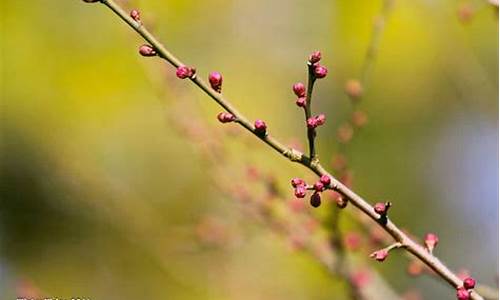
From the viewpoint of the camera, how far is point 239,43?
214 inches

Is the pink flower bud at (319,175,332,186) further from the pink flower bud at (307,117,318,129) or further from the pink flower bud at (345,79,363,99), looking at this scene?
the pink flower bud at (345,79,363,99)

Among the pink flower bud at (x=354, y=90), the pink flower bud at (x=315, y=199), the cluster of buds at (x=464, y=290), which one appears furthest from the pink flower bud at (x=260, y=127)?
the pink flower bud at (x=354, y=90)

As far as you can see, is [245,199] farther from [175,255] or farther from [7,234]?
[7,234]

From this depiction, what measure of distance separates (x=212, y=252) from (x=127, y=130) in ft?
10.4

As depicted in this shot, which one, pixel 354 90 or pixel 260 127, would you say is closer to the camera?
pixel 260 127

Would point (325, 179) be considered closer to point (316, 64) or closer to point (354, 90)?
point (316, 64)

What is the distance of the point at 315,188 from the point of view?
0.88 m

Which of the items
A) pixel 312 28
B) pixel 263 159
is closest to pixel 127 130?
pixel 312 28

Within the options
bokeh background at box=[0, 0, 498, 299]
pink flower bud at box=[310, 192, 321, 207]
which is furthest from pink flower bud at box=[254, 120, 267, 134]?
bokeh background at box=[0, 0, 498, 299]

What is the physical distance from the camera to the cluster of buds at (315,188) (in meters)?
0.85

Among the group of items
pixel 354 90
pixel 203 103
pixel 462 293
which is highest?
pixel 203 103

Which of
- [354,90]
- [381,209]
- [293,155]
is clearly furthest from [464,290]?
[354,90]

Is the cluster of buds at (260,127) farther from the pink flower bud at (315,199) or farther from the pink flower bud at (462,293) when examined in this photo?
the pink flower bud at (462,293)

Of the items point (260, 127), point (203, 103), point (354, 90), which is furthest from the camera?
point (203, 103)
